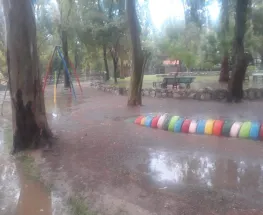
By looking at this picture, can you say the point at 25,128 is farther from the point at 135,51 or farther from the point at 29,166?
the point at 135,51

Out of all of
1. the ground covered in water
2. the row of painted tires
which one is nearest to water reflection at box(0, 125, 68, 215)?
the ground covered in water

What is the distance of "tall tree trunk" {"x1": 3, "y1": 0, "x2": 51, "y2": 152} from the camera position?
5.83 metres

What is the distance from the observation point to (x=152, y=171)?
4.77 metres

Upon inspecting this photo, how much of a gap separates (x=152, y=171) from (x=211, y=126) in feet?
8.67

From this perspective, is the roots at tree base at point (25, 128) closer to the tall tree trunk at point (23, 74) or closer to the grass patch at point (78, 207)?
the tall tree trunk at point (23, 74)

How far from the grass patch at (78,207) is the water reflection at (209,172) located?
1.18 m

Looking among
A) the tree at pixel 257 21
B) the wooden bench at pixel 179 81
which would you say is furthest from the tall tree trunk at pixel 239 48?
the tree at pixel 257 21

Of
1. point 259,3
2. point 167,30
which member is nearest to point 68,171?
point 259,3

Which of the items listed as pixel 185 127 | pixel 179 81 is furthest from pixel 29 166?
pixel 179 81

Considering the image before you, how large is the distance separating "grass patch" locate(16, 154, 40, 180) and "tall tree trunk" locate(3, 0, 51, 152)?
0.42 metres

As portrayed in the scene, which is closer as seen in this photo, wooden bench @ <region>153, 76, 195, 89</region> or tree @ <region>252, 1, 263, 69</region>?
wooden bench @ <region>153, 76, 195, 89</region>

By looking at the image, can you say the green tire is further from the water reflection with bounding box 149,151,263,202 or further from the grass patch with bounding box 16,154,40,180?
the grass patch with bounding box 16,154,40,180

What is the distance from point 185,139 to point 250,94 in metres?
6.40

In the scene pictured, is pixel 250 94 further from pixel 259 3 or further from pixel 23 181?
pixel 259 3
